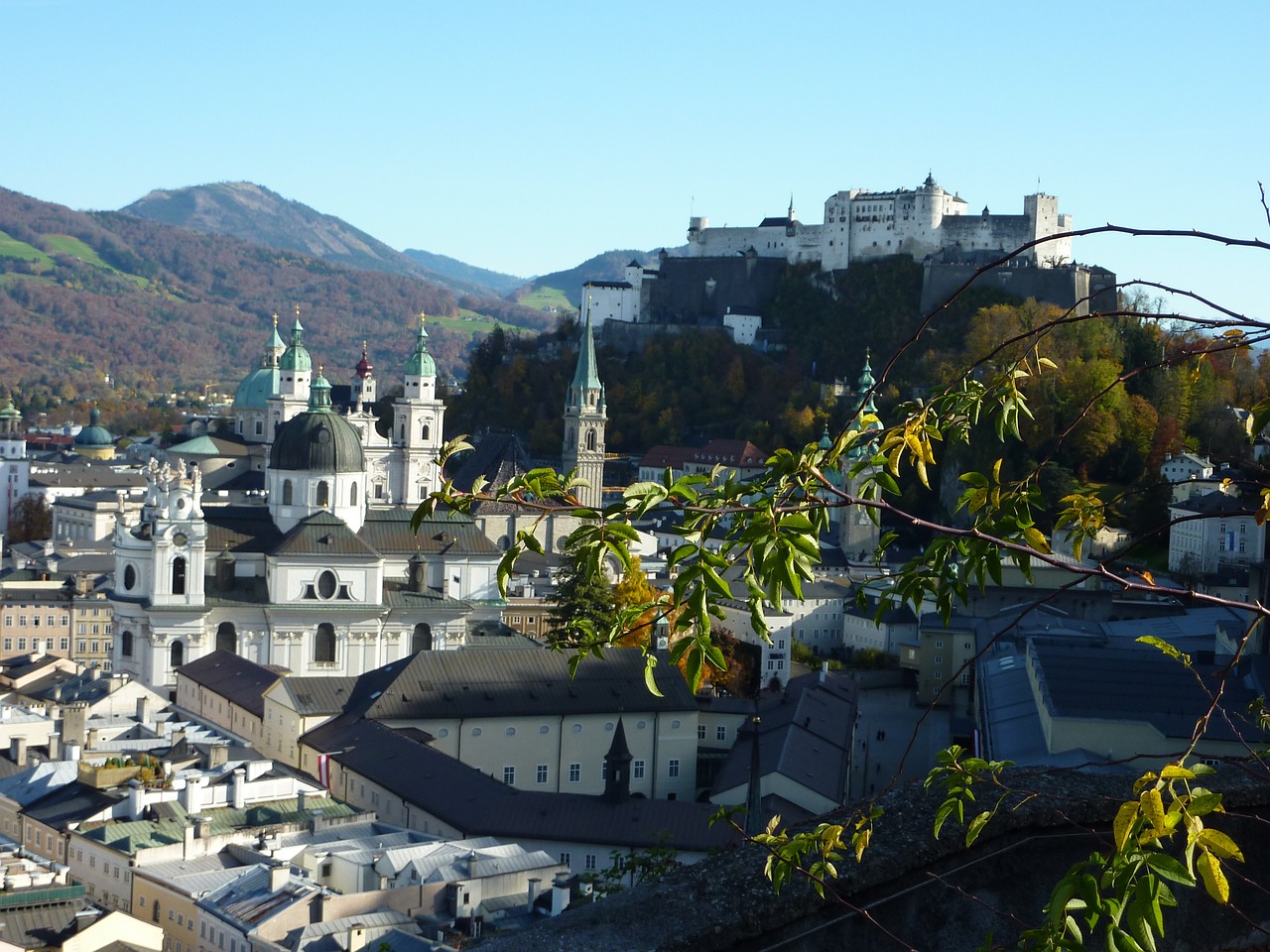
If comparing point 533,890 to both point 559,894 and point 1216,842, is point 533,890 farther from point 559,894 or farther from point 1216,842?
point 1216,842

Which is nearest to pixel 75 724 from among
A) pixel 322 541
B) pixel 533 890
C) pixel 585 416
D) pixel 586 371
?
pixel 322 541

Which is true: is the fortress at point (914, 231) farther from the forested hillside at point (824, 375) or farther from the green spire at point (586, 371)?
the green spire at point (586, 371)

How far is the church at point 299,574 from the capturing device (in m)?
39.3

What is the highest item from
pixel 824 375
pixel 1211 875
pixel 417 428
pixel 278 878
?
pixel 824 375

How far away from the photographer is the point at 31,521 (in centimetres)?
7869

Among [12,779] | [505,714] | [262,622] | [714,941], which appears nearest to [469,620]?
[262,622]

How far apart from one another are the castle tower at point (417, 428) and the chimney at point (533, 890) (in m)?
36.8

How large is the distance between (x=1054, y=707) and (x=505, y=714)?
994 centimetres

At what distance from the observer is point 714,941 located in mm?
4703

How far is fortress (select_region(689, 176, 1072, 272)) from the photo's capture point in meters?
77.2

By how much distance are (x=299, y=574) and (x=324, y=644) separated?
5.54ft

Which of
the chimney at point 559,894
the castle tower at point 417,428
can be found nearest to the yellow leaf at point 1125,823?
the chimney at point 559,894

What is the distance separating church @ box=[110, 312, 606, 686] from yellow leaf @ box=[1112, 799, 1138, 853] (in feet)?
118

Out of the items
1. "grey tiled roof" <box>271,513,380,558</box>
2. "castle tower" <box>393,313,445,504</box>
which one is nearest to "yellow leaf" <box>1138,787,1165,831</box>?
"grey tiled roof" <box>271,513,380,558</box>
